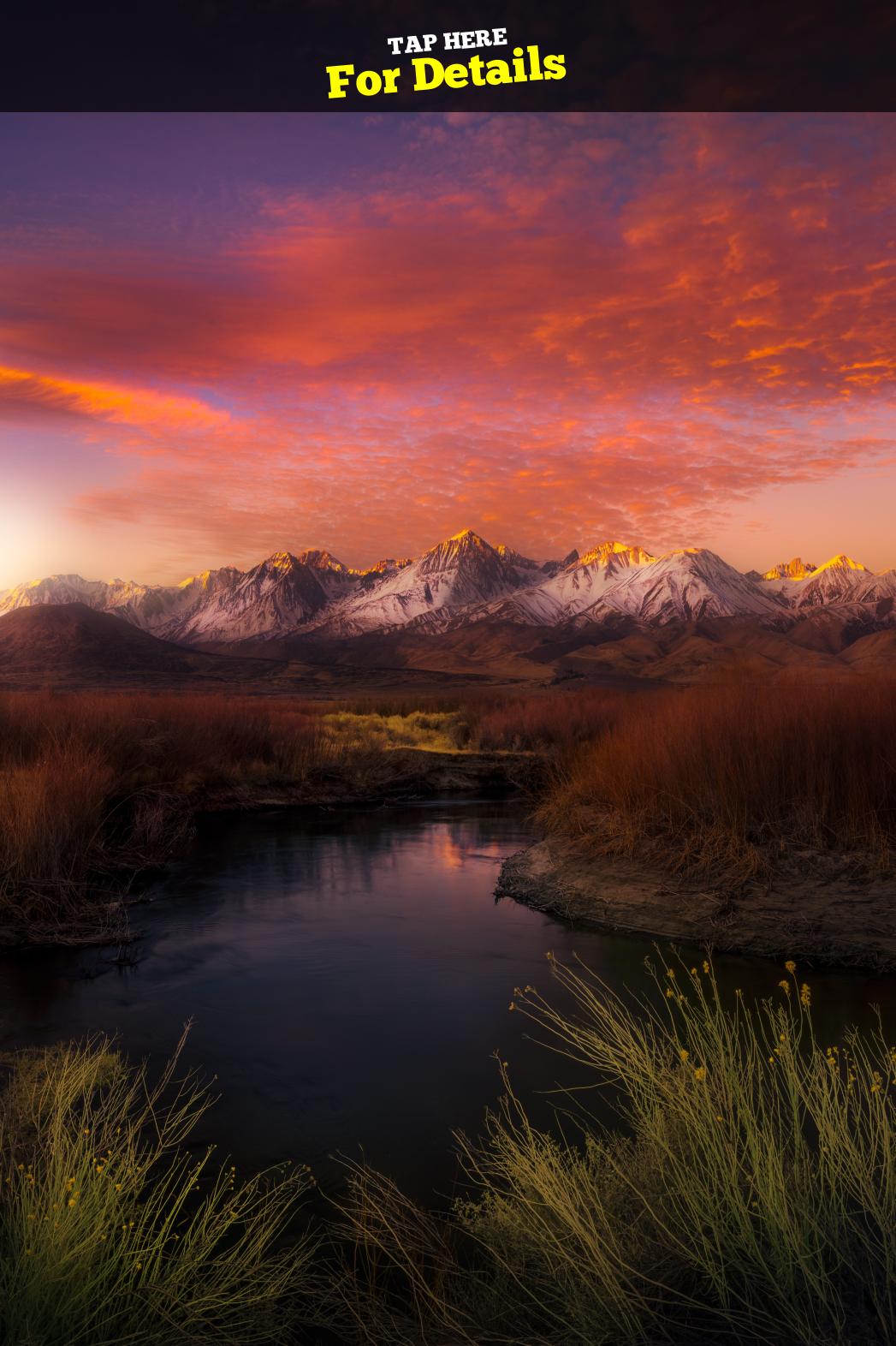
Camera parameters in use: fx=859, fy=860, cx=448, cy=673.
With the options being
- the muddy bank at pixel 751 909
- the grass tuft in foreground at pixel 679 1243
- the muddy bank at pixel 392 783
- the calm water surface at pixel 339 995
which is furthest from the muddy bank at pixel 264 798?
the grass tuft in foreground at pixel 679 1243

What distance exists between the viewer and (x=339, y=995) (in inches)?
355

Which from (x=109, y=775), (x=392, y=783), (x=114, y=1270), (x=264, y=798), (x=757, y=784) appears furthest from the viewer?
(x=392, y=783)

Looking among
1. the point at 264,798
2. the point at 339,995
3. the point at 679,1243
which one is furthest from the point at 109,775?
the point at 679,1243

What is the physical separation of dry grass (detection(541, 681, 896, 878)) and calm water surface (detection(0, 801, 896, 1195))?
1.75 m

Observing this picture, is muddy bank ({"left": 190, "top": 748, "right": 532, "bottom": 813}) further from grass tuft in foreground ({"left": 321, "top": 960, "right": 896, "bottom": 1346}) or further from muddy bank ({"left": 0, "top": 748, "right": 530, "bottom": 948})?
grass tuft in foreground ({"left": 321, "top": 960, "right": 896, "bottom": 1346})

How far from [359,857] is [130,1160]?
12.3m

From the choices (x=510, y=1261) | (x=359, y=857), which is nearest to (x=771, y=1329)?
(x=510, y=1261)

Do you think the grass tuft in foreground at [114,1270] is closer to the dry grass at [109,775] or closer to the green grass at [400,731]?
the dry grass at [109,775]

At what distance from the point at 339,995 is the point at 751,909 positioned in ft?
16.4

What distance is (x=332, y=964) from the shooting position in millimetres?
10047

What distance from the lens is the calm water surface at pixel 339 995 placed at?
20.7 feet

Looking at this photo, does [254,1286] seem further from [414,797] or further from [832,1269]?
[414,797]

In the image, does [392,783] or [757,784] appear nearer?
[757,784]

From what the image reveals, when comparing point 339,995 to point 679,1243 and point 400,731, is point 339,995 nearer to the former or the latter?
point 679,1243
